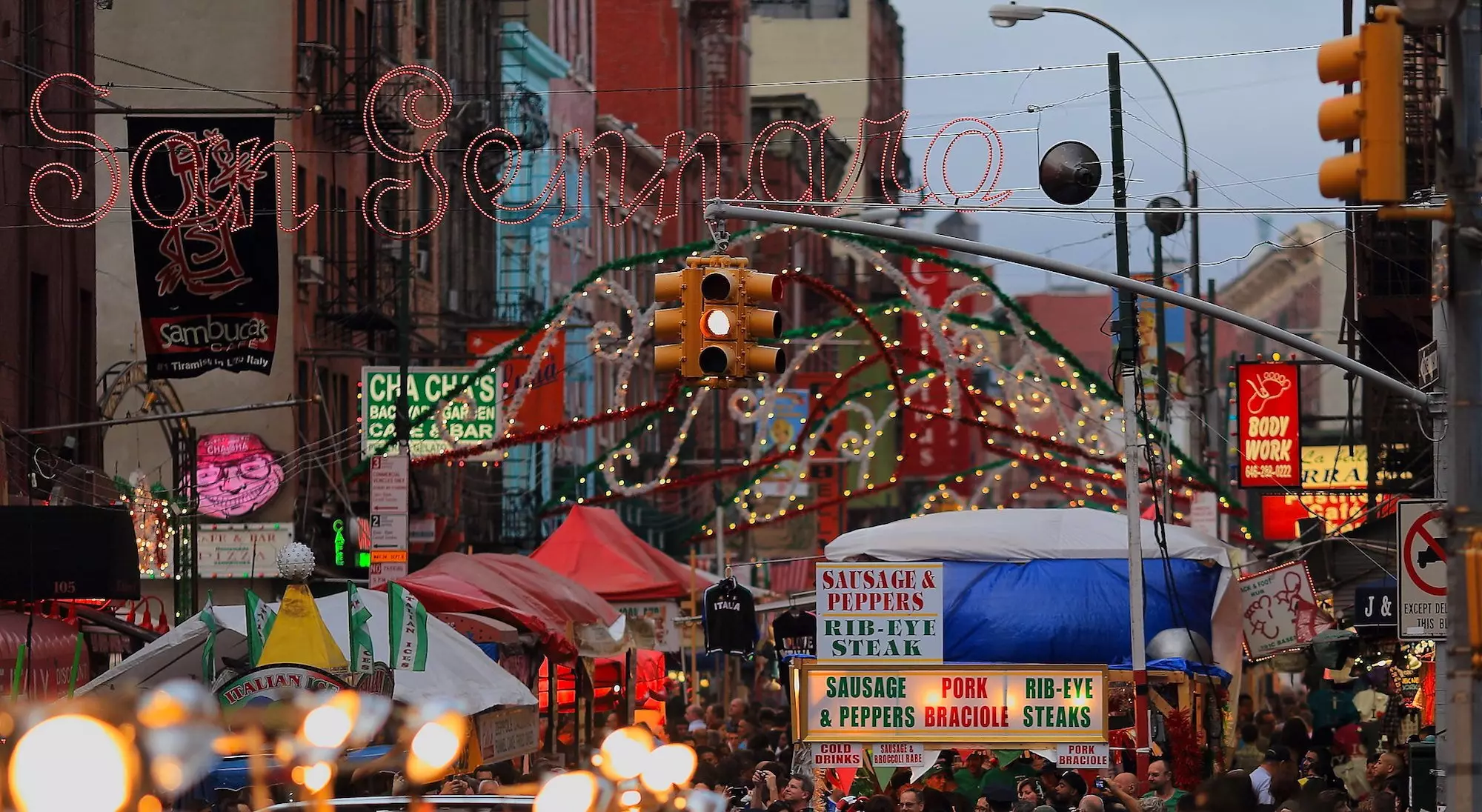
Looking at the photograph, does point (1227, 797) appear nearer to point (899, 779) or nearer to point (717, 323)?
point (717, 323)

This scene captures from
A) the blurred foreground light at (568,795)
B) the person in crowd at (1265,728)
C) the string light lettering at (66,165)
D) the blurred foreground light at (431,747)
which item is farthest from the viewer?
the person in crowd at (1265,728)

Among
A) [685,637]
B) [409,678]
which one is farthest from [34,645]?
[685,637]

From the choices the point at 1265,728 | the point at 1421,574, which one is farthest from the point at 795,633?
the point at 1421,574

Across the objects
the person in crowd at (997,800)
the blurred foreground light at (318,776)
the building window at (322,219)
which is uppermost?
the building window at (322,219)

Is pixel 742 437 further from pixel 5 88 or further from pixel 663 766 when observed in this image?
pixel 663 766

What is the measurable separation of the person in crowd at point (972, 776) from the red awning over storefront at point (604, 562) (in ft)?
38.5

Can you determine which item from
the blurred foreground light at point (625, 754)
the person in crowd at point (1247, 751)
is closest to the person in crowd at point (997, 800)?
the person in crowd at point (1247, 751)

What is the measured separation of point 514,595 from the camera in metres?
24.7

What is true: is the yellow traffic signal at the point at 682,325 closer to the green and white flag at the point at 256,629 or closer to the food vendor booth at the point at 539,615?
the green and white flag at the point at 256,629

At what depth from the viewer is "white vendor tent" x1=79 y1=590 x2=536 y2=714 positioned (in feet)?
57.8

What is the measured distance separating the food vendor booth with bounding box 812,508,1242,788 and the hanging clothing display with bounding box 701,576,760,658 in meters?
3.41

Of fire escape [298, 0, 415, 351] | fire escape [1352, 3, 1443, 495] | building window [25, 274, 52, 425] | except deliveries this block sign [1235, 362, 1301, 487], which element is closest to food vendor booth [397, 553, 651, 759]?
building window [25, 274, 52, 425]

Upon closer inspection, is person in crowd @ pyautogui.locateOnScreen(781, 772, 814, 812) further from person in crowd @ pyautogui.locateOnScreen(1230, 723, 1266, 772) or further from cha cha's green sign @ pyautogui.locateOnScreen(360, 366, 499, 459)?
cha cha's green sign @ pyautogui.locateOnScreen(360, 366, 499, 459)

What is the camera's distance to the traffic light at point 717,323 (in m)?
15.9
